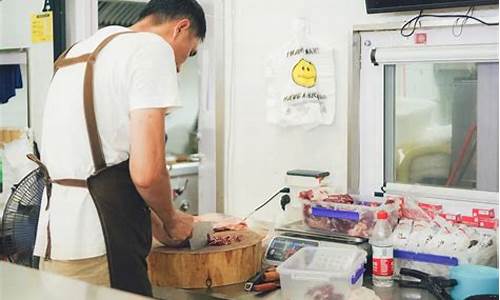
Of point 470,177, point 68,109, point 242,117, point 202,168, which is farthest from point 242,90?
point 68,109

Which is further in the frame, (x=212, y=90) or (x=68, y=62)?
(x=212, y=90)

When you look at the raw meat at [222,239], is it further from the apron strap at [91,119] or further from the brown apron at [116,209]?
the apron strap at [91,119]

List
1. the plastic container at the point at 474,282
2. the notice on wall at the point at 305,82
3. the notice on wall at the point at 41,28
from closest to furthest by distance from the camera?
the plastic container at the point at 474,282
the notice on wall at the point at 305,82
the notice on wall at the point at 41,28

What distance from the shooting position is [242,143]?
117 inches

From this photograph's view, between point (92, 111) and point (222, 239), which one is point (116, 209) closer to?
point (92, 111)

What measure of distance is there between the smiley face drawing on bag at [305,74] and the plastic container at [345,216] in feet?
1.94

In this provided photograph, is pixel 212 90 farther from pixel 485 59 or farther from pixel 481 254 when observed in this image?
pixel 481 254

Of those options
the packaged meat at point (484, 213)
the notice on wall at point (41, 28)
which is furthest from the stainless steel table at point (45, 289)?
the notice on wall at point (41, 28)

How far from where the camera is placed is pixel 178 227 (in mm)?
1947

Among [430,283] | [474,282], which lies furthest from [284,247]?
[474,282]

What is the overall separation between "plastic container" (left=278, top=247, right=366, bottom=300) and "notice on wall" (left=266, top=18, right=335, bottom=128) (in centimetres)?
82

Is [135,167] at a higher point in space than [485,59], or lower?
lower

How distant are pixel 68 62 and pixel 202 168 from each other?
138 cm

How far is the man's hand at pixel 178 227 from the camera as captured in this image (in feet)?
6.32
